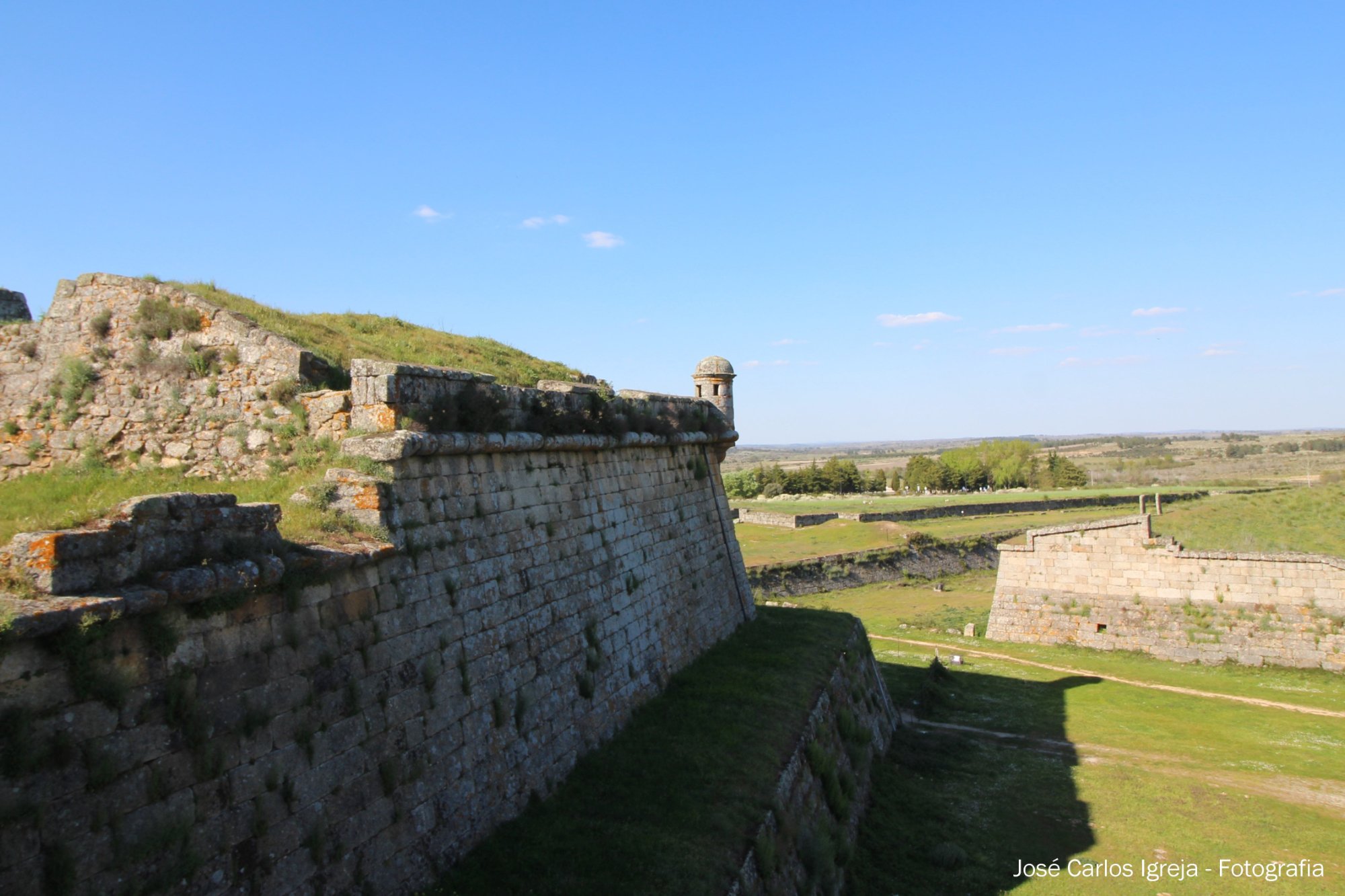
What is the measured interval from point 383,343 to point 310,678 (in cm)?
767

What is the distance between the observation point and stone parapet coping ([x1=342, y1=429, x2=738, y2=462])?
272 inches

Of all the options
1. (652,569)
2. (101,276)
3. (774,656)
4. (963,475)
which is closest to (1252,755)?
(774,656)

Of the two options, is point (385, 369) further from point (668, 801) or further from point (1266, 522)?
point (1266, 522)

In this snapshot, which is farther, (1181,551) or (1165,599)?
(1181,551)

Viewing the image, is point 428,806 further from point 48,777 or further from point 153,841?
point 48,777

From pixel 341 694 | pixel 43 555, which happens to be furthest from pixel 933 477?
pixel 43 555

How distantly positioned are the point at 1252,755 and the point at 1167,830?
5125 millimetres

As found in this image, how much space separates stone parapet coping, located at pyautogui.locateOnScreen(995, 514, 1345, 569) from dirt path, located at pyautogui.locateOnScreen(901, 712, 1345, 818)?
10.6m

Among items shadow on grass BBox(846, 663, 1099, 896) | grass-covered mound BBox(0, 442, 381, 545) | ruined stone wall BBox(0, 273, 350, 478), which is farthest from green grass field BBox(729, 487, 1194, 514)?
grass-covered mound BBox(0, 442, 381, 545)

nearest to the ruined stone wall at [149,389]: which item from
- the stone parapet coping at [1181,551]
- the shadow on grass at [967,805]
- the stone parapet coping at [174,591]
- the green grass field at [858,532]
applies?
the stone parapet coping at [174,591]

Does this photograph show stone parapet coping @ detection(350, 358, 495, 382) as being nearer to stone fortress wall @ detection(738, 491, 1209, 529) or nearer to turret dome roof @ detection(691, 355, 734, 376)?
turret dome roof @ detection(691, 355, 734, 376)

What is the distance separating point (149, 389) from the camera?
326 inches

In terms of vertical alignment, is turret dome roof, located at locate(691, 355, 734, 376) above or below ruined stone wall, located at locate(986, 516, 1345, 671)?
above

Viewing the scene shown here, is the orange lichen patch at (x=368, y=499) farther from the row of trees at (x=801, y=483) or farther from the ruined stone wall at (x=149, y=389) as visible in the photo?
the row of trees at (x=801, y=483)
